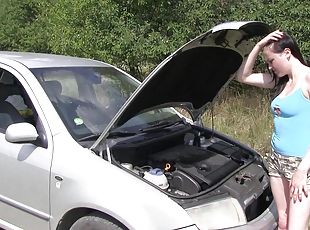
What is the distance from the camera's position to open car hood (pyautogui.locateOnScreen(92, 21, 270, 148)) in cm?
304

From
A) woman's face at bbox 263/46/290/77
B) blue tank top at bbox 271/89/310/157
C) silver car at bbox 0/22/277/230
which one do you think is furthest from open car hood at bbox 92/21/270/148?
blue tank top at bbox 271/89/310/157

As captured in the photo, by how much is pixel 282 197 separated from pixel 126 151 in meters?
1.24

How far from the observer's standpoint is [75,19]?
31.3 feet

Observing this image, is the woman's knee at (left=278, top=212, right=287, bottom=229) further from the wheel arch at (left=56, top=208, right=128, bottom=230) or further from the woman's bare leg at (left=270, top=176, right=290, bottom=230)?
the wheel arch at (left=56, top=208, right=128, bottom=230)

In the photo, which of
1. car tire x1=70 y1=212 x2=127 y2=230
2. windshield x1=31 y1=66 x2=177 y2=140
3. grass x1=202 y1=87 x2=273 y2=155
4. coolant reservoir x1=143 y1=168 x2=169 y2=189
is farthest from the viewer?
grass x1=202 y1=87 x2=273 y2=155

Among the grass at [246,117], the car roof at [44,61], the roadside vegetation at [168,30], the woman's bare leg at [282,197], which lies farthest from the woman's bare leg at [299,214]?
the roadside vegetation at [168,30]

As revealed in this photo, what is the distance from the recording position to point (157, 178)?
3129 millimetres

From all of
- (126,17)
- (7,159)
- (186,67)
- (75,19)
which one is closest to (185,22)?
(126,17)

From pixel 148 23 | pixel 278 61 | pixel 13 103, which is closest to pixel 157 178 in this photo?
pixel 278 61

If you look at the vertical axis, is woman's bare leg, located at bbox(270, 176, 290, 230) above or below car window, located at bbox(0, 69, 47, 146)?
below

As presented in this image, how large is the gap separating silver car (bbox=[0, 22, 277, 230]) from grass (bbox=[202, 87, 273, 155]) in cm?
224

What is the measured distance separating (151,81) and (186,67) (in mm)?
550

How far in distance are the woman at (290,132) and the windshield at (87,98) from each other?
126 centimetres

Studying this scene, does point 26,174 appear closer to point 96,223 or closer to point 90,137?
point 90,137
